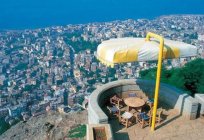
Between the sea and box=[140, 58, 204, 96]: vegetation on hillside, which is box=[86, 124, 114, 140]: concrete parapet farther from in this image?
the sea

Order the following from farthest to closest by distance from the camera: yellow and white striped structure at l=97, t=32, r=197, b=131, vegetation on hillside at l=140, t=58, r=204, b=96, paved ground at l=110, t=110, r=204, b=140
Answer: vegetation on hillside at l=140, t=58, r=204, b=96, paved ground at l=110, t=110, r=204, b=140, yellow and white striped structure at l=97, t=32, r=197, b=131

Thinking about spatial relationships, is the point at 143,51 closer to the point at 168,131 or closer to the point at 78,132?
the point at 168,131

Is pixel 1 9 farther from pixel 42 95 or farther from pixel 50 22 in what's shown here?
pixel 42 95

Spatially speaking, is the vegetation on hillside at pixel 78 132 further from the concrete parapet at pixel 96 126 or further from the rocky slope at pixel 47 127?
the concrete parapet at pixel 96 126

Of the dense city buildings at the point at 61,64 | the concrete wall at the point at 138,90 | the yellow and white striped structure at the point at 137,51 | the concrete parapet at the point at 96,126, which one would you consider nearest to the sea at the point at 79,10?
the dense city buildings at the point at 61,64

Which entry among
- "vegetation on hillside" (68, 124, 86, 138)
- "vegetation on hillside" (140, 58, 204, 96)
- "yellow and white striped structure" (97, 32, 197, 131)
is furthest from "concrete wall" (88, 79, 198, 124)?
"vegetation on hillside" (140, 58, 204, 96)

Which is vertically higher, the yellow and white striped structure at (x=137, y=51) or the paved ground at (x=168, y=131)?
the yellow and white striped structure at (x=137, y=51)

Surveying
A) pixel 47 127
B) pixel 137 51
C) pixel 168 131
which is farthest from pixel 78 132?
pixel 137 51

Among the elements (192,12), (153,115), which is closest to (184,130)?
(153,115)
